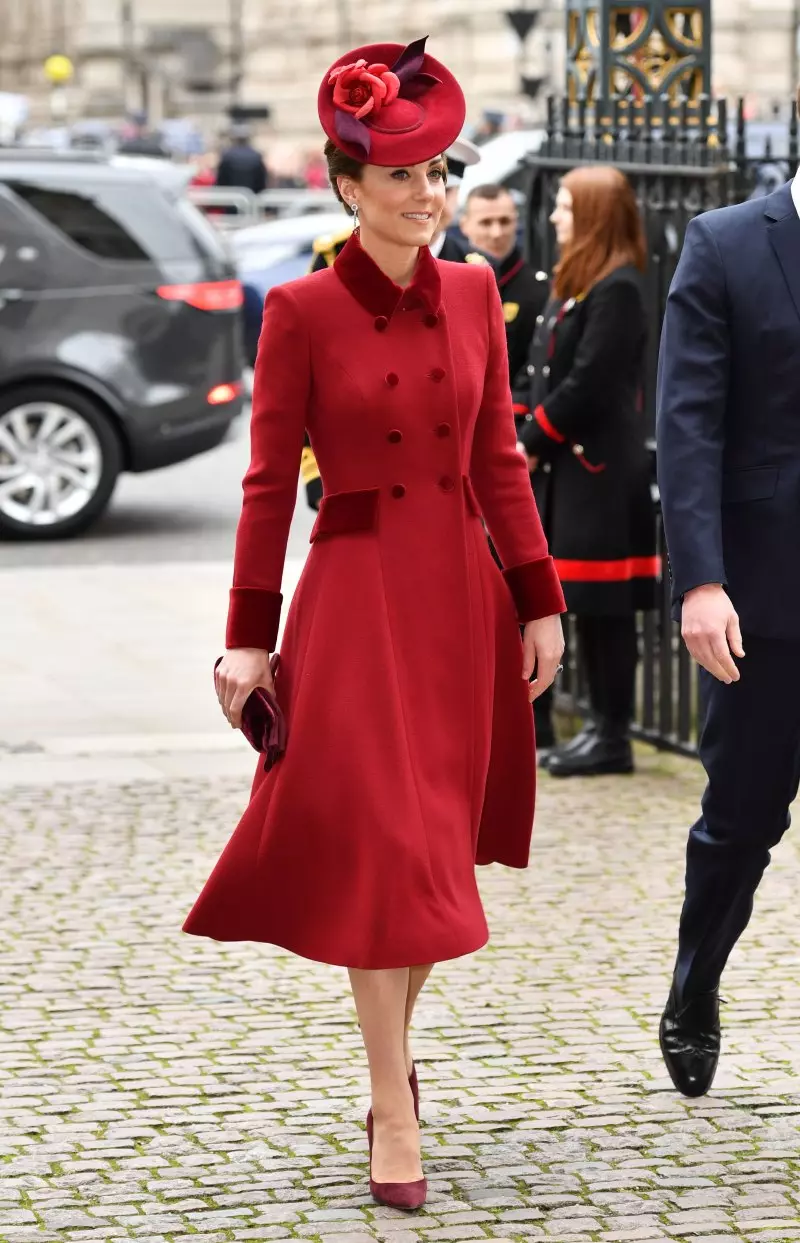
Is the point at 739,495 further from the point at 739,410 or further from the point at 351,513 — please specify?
the point at 351,513

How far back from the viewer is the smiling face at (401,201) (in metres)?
4.25

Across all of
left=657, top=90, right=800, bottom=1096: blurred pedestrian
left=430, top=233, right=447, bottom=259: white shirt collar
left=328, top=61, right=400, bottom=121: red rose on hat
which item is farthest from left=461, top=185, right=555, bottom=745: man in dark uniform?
left=328, top=61, right=400, bottom=121: red rose on hat

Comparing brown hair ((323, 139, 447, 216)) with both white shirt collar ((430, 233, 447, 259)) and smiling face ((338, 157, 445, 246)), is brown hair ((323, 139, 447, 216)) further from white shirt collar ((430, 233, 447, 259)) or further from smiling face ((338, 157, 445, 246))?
white shirt collar ((430, 233, 447, 259))

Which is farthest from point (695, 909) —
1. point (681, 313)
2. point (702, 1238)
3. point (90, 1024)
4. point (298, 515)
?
point (298, 515)

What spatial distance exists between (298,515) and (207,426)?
1.21 meters

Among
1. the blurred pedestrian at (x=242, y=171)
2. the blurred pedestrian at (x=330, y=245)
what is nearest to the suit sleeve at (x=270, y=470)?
the blurred pedestrian at (x=330, y=245)

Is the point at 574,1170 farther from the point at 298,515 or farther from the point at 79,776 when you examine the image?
the point at 298,515

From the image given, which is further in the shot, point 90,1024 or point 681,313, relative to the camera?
point 90,1024

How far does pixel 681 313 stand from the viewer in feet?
14.6

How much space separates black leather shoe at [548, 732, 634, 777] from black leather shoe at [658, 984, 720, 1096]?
308 centimetres

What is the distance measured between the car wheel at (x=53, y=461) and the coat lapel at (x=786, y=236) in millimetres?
8908

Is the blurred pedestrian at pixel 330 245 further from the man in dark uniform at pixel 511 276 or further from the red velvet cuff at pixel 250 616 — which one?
the red velvet cuff at pixel 250 616

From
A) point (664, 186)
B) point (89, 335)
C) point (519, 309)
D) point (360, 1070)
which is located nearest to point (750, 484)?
point (360, 1070)

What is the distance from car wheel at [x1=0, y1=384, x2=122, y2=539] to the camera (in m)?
13.2
